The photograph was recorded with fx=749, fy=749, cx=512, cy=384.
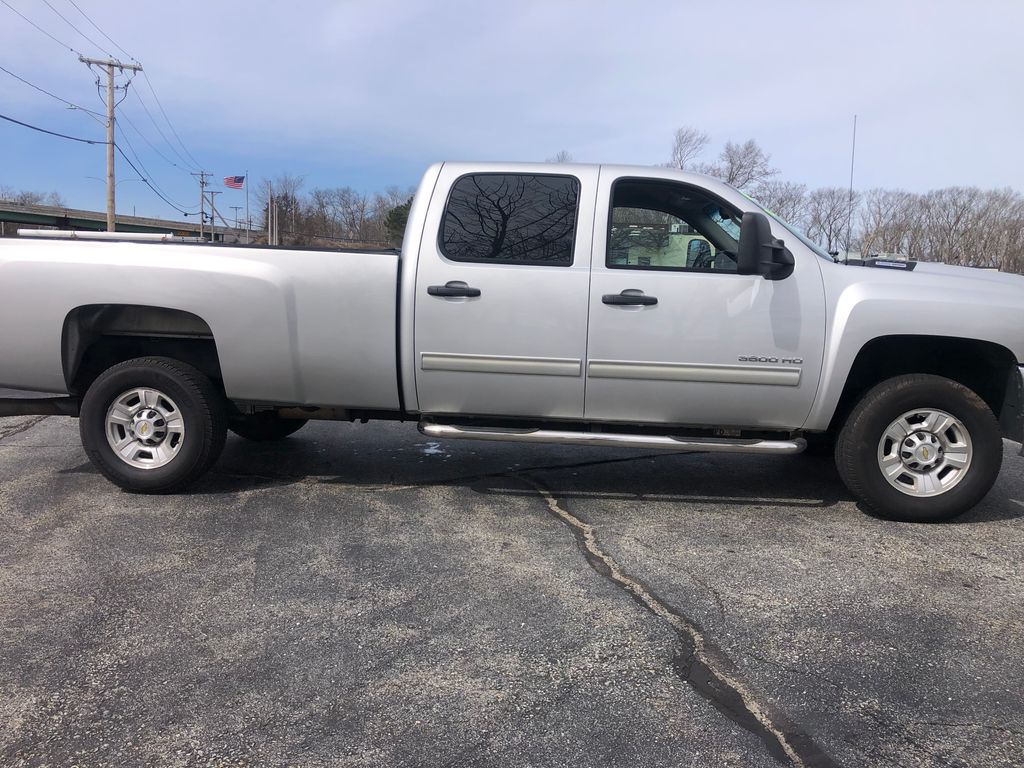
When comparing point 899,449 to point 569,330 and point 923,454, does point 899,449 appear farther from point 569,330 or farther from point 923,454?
point 569,330

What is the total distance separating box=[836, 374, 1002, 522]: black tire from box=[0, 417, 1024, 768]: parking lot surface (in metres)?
0.16

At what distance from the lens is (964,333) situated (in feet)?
13.7

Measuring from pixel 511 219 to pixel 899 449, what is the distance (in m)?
2.64

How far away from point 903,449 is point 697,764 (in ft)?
9.30

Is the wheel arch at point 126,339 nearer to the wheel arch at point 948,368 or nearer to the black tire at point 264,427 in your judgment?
the black tire at point 264,427

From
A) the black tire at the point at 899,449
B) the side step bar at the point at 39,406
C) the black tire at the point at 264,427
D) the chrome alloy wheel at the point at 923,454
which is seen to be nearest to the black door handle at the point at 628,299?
the black tire at the point at 899,449

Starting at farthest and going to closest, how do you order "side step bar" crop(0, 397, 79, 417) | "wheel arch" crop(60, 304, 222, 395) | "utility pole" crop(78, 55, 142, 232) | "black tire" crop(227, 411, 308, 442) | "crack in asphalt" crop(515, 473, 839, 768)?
"utility pole" crop(78, 55, 142, 232)
"black tire" crop(227, 411, 308, 442)
"side step bar" crop(0, 397, 79, 417)
"wheel arch" crop(60, 304, 222, 395)
"crack in asphalt" crop(515, 473, 839, 768)

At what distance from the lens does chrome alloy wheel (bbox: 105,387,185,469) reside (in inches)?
A: 181

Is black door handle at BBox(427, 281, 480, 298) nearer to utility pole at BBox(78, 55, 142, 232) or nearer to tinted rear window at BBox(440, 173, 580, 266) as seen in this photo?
tinted rear window at BBox(440, 173, 580, 266)

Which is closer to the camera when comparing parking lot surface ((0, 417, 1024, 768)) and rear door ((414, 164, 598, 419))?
parking lot surface ((0, 417, 1024, 768))

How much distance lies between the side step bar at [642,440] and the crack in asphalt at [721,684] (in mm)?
818

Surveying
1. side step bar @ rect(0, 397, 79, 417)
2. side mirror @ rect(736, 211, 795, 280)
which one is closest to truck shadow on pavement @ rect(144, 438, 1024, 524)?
side step bar @ rect(0, 397, 79, 417)

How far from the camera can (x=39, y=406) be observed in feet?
15.3

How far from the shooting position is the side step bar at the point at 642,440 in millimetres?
4285
